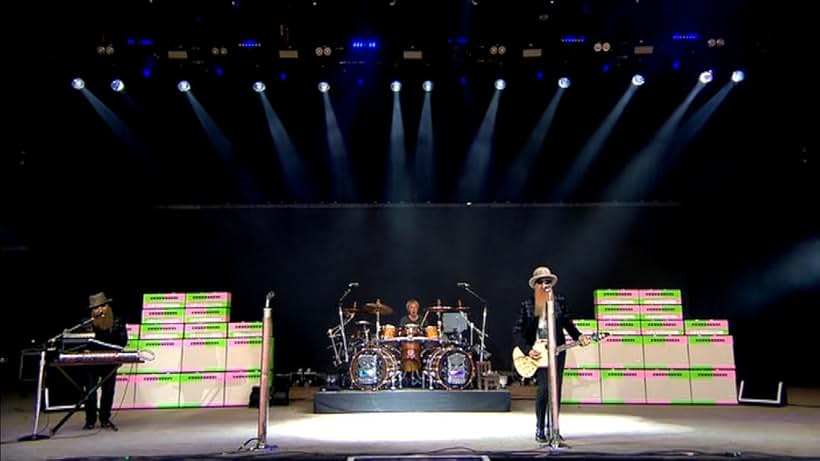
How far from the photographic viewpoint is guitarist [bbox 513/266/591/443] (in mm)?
5715

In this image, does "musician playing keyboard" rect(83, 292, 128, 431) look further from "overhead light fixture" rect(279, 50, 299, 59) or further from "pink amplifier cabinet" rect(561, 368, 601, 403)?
"pink amplifier cabinet" rect(561, 368, 601, 403)

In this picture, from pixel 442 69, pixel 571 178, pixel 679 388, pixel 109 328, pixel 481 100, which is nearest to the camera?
pixel 109 328

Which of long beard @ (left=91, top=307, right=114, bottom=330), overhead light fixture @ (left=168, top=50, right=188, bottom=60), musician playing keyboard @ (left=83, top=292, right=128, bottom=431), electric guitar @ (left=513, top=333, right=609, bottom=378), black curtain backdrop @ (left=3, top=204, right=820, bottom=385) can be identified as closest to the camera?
electric guitar @ (left=513, top=333, right=609, bottom=378)

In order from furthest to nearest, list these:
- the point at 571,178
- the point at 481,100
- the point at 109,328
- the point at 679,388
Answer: the point at 571,178 < the point at 481,100 < the point at 679,388 < the point at 109,328

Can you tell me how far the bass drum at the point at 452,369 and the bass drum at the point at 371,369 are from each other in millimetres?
583

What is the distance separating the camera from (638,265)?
12156mm

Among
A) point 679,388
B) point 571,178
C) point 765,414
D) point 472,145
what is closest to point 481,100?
point 472,145

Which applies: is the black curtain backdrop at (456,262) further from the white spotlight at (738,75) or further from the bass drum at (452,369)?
the bass drum at (452,369)

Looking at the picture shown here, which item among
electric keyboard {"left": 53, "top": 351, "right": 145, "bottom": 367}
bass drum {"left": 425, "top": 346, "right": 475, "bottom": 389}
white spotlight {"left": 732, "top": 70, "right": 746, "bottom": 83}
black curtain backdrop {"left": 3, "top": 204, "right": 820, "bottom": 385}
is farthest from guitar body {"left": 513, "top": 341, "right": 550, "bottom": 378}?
white spotlight {"left": 732, "top": 70, "right": 746, "bottom": 83}

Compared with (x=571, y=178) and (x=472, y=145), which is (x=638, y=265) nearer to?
(x=571, y=178)

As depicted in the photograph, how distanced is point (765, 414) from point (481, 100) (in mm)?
6154

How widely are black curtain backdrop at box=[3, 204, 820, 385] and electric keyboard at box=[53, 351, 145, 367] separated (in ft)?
16.5

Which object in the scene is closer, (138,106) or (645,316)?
(645,316)

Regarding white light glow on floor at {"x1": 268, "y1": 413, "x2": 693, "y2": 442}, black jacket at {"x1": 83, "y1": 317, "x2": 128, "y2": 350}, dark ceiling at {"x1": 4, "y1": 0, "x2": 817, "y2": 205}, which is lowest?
white light glow on floor at {"x1": 268, "y1": 413, "x2": 693, "y2": 442}
